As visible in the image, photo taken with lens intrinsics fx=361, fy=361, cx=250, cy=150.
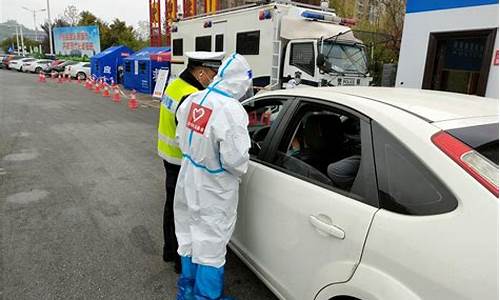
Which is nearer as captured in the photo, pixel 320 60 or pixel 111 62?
pixel 320 60

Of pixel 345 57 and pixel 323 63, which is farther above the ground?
pixel 345 57

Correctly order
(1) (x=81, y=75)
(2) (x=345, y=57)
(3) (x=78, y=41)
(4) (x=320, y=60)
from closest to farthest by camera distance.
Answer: (4) (x=320, y=60) < (2) (x=345, y=57) < (1) (x=81, y=75) < (3) (x=78, y=41)

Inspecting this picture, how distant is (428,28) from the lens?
22.4 feet

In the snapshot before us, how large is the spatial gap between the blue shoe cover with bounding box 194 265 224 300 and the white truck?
284 inches

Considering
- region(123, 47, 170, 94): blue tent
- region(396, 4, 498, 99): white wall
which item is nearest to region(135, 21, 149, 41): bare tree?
region(123, 47, 170, 94): blue tent

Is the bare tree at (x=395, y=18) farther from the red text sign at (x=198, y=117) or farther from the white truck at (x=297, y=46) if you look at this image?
the red text sign at (x=198, y=117)

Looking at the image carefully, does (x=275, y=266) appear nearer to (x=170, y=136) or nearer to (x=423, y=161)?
(x=423, y=161)

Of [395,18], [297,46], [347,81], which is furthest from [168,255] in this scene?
[395,18]

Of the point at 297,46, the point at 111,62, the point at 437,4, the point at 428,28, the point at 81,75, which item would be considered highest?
the point at 437,4

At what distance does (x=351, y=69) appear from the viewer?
948 cm

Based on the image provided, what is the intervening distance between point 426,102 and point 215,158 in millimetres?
1235

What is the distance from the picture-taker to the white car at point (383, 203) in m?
1.30

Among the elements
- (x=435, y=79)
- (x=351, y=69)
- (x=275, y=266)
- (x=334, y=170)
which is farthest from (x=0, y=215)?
(x=351, y=69)

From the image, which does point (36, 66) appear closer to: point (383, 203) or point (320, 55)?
point (320, 55)
